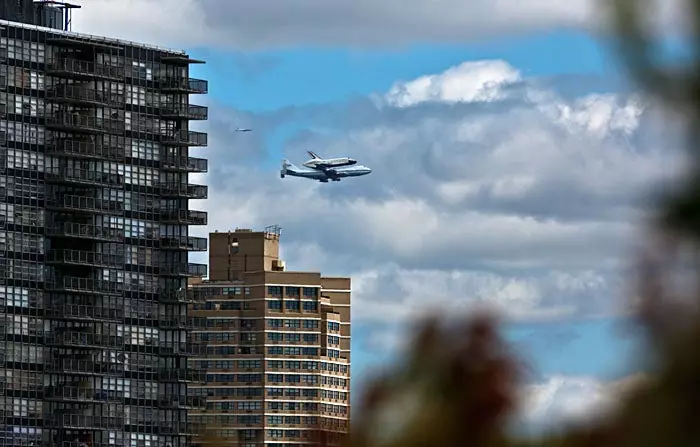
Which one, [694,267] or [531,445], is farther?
[531,445]

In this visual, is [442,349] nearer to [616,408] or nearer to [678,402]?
[616,408]

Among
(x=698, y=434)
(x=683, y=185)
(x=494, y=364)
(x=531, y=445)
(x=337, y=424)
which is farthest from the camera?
(x=337, y=424)

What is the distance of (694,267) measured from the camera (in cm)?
864

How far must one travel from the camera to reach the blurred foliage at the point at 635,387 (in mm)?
8422

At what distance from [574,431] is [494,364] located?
887mm

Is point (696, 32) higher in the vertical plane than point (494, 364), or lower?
higher

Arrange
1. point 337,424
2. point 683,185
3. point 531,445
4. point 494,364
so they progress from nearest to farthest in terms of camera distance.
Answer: point 683,185
point 494,364
point 531,445
point 337,424

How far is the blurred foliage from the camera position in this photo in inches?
332

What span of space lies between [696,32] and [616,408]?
1.74m

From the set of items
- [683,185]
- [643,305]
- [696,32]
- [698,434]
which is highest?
[696,32]

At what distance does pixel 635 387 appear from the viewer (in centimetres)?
888

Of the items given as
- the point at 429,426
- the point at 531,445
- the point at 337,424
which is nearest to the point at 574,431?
the point at 531,445

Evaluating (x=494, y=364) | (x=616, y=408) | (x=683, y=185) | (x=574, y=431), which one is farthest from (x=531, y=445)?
(x=683, y=185)

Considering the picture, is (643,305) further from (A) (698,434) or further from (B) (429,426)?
(B) (429,426)
